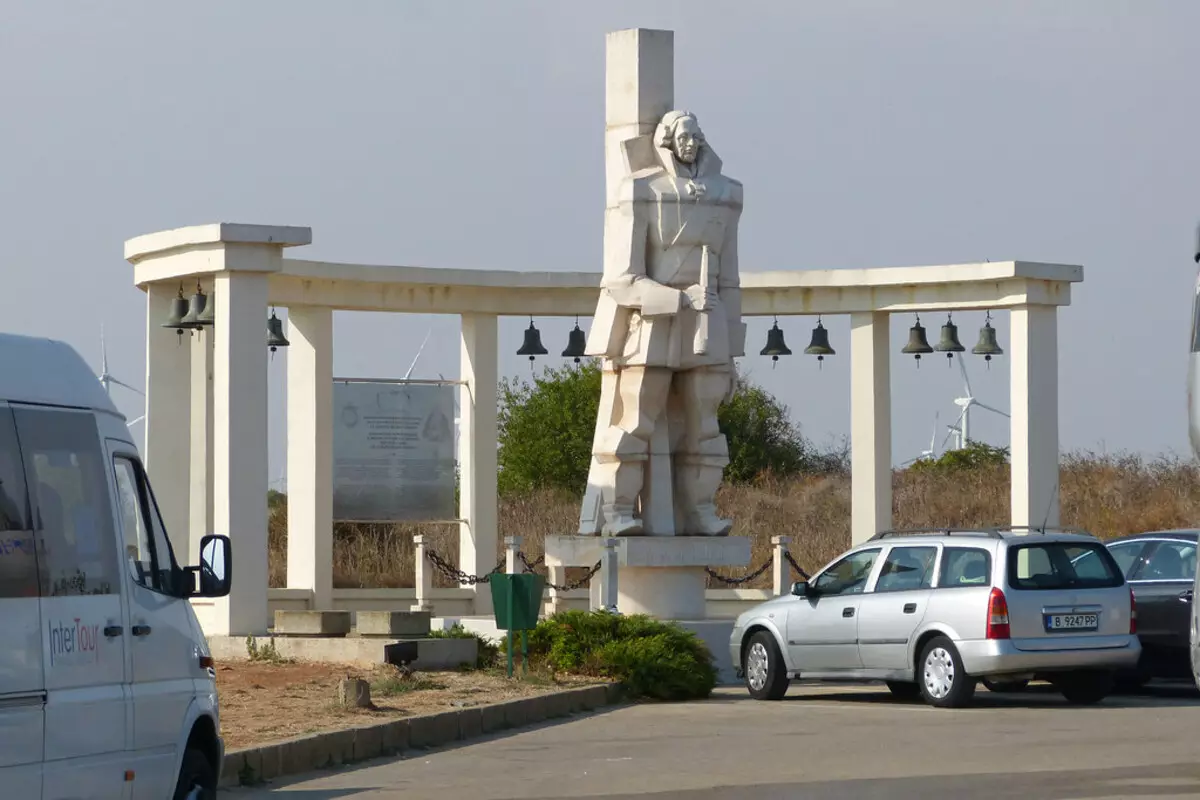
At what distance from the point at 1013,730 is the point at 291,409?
14.1m

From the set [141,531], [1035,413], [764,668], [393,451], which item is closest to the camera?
[141,531]

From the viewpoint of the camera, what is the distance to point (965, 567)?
17.9m

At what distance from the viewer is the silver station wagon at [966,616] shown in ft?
56.9

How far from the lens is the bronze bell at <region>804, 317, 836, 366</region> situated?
27.4m

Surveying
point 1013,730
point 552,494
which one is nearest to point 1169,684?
point 1013,730

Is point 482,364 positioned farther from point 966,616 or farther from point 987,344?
point 966,616

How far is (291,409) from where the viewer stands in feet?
90.4

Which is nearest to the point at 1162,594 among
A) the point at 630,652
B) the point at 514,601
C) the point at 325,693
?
the point at 630,652

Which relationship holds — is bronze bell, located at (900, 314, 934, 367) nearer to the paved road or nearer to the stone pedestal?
the stone pedestal

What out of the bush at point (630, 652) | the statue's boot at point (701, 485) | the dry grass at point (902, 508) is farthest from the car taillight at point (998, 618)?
the dry grass at point (902, 508)

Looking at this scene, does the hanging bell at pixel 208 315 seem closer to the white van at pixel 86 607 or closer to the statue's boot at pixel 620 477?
the statue's boot at pixel 620 477

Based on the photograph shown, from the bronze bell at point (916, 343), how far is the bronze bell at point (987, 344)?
0.68 meters

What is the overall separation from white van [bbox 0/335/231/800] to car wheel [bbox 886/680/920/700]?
10.5 m

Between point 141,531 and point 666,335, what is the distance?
13599mm
